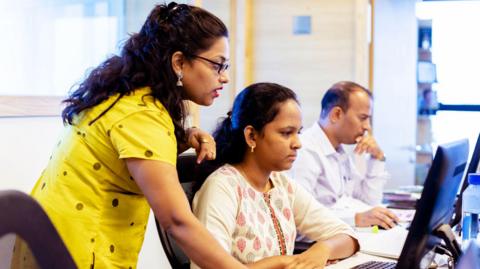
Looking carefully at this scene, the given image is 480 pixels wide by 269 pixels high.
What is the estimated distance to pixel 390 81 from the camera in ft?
16.9

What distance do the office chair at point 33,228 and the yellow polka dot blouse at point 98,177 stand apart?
0.58 meters

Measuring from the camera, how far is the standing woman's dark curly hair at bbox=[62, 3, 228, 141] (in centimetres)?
166

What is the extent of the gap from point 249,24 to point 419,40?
2.20m

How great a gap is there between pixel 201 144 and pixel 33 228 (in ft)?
3.07

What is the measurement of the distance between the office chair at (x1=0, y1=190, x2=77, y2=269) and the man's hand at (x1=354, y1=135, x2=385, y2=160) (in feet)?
8.60

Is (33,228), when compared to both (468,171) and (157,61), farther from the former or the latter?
(468,171)

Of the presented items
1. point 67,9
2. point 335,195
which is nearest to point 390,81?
point 335,195

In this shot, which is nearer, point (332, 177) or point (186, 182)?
point (186, 182)

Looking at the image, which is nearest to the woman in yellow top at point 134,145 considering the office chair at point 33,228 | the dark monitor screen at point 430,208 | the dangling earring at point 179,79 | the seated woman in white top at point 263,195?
the dangling earring at point 179,79

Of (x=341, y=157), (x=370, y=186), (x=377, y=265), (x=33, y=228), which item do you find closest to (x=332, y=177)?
(x=341, y=157)

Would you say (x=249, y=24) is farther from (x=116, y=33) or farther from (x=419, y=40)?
(x=419, y=40)

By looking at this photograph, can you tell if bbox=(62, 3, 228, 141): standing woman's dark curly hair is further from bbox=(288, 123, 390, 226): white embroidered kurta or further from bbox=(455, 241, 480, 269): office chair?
bbox=(288, 123, 390, 226): white embroidered kurta

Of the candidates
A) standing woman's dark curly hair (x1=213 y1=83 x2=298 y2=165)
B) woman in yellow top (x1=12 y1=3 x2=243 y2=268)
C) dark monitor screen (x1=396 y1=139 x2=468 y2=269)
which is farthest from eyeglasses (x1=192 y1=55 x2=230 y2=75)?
dark monitor screen (x1=396 y1=139 x2=468 y2=269)

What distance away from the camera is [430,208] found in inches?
52.2
